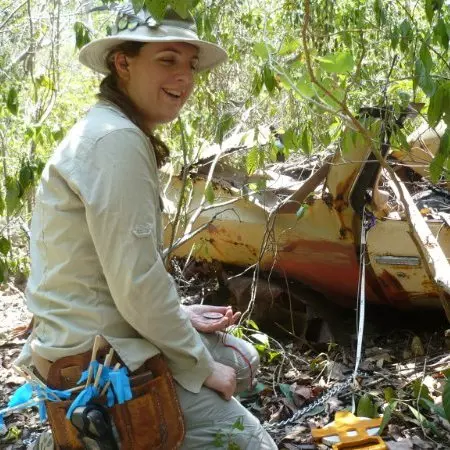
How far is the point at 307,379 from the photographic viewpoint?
4664mm

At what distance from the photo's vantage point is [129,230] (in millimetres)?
2199

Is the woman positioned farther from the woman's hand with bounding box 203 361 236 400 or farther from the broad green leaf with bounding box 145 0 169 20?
the broad green leaf with bounding box 145 0 169 20

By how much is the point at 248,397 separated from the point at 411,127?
2.30 m

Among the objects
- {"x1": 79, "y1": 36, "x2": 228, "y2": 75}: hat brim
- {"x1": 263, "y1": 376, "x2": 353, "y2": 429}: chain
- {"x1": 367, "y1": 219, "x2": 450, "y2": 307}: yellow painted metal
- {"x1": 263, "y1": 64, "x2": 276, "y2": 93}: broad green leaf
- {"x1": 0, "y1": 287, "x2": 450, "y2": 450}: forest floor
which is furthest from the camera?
{"x1": 367, "y1": 219, "x2": 450, "y2": 307}: yellow painted metal

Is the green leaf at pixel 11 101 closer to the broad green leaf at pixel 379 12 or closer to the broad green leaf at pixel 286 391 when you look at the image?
the broad green leaf at pixel 379 12

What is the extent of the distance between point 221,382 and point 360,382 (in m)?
2.19

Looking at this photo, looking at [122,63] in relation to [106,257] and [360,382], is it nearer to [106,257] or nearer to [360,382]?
[106,257]

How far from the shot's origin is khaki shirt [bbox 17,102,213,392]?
2201 mm

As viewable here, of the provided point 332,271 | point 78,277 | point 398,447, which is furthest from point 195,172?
point 78,277

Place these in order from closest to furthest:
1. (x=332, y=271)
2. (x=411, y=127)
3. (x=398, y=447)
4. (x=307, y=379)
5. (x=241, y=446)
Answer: (x=241, y=446) → (x=398, y=447) → (x=307, y=379) → (x=411, y=127) → (x=332, y=271)

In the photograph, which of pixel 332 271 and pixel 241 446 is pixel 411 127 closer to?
pixel 332 271

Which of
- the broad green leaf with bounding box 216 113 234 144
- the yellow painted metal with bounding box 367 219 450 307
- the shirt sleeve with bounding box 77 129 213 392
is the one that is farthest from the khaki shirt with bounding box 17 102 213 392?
the yellow painted metal with bounding box 367 219 450 307

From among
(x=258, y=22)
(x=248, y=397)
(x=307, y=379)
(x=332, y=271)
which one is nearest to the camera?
(x=248, y=397)

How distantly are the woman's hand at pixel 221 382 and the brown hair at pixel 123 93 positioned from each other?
2.82 feet
